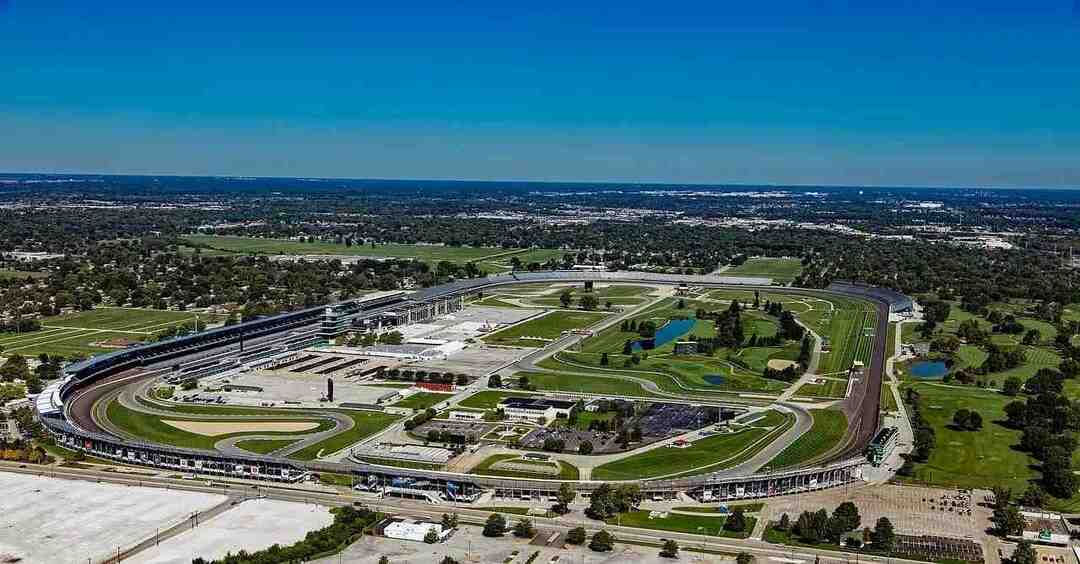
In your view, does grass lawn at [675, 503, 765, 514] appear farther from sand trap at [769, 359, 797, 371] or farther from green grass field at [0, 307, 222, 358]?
green grass field at [0, 307, 222, 358]

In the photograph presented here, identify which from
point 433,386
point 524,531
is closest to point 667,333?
point 433,386

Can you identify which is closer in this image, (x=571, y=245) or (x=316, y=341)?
(x=316, y=341)

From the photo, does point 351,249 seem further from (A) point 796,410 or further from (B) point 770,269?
(A) point 796,410

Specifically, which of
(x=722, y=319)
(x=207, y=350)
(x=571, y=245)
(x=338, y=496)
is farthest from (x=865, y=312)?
(x=571, y=245)

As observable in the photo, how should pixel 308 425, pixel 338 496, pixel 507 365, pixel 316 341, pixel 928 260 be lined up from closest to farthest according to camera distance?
pixel 338 496, pixel 308 425, pixel 507 365, pixel 316 341, pixel 928 260

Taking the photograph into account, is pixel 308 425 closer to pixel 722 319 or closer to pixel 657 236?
pixel 722 319
